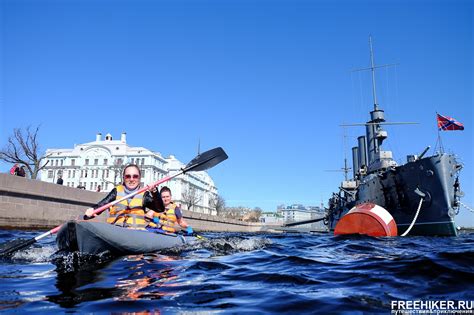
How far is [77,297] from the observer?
2.87m

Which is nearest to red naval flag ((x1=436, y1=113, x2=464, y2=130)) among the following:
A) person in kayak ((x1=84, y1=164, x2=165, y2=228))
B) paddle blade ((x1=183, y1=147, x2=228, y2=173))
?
paddle blade ((x1=183, y1=147, x2=228, y2=173))

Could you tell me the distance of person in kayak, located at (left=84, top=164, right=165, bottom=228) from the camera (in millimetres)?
6164

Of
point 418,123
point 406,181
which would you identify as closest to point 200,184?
point 418,123

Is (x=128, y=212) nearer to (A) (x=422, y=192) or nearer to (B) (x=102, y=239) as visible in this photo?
(B) (x=102, y=239)

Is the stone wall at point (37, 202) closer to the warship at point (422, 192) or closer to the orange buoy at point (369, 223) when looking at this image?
the orange buoy at point (369, 223)

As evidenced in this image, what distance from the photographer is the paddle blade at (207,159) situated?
8.77 meters

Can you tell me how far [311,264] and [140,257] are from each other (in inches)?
108

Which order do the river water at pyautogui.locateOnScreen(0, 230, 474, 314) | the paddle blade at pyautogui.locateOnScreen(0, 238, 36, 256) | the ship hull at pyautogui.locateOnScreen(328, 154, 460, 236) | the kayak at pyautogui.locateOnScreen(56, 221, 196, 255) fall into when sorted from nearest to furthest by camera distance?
1. the river water at pyautogui.locateOnScreen(0, 230, 474, 314)
2. the kayak at pyautogui.locateOnScreen(56, 221, 196, 255)
3. the paddle blade at pyautogui.locateOnScreen(0, 238, 36, 256)
4. the ship hull at pyautogui.locateOnScreen(328, 154, 460, 236)

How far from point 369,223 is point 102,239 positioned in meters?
8.58

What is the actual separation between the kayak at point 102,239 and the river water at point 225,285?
210 mm

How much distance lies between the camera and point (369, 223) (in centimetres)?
1056

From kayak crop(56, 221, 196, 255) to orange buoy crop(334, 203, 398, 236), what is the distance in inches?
286

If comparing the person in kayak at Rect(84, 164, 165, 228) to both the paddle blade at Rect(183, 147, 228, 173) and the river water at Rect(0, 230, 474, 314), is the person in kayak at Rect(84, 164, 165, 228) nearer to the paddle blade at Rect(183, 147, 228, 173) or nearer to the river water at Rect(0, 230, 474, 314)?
the river water at Rect(0, 230, 474, 314)

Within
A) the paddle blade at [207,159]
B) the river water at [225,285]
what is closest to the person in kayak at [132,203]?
the river water at [225,285]
